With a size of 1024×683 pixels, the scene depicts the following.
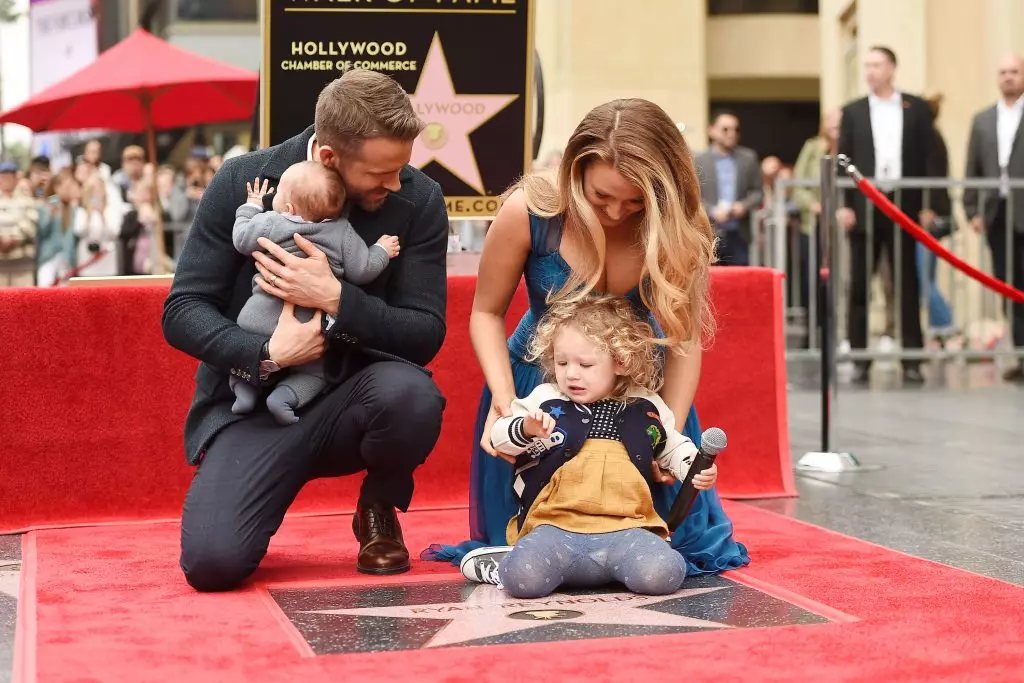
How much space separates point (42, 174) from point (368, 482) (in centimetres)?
1382

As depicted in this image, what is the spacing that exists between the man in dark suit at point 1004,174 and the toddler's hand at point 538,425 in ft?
24.6

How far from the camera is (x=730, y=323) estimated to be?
5.70 metres

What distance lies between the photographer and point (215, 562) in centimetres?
394

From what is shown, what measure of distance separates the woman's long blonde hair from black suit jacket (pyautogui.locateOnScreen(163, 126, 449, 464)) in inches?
12.7

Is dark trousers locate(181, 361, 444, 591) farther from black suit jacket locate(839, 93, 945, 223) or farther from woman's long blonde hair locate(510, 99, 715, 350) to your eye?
black suit jacket locate(839, 93, 945, 223)

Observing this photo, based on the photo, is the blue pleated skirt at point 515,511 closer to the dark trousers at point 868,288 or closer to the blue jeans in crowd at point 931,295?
the dark trousers at point 868,288

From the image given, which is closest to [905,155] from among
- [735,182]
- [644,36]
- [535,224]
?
[735,182]

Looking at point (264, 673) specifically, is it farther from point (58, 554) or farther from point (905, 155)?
point (905, 155)

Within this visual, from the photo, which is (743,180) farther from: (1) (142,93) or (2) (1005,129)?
(1) (142,93)

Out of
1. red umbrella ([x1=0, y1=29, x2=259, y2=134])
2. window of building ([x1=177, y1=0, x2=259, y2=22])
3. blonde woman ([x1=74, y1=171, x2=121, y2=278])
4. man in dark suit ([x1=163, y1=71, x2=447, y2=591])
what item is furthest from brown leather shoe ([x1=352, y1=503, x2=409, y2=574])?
window of building ([x1=177, y1=0, x2=259, y2=22])

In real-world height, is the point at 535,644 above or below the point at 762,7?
below

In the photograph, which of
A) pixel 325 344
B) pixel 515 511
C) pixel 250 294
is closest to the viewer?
pixel 325 344

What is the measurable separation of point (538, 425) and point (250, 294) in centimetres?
87

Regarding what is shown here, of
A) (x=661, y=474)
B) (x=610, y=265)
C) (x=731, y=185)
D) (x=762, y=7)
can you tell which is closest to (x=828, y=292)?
(x=610, y=265)
